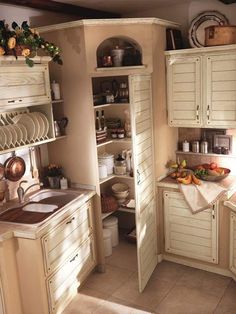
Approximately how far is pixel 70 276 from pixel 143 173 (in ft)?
3.65

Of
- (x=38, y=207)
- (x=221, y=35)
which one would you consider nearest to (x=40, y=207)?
(x=38, y=207)

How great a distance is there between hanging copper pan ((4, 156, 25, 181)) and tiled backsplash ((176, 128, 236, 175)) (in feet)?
5.73

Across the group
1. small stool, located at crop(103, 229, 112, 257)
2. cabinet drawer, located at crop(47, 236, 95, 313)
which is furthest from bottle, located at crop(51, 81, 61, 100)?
small stool, located at crop(103, 229, 112, 257)

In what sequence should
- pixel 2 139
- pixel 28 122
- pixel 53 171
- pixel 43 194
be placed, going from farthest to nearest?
pixel 53 171, pixel 43 194, pixel 28 122, pixel 2 139

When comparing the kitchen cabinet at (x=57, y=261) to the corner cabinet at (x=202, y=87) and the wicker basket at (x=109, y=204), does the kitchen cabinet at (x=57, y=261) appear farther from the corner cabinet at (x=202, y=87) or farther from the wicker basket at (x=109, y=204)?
the corner cabinet at (x=202, y=87)

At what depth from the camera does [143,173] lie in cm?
320

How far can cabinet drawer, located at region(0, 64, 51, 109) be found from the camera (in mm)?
2615

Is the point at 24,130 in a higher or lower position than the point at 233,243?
higher

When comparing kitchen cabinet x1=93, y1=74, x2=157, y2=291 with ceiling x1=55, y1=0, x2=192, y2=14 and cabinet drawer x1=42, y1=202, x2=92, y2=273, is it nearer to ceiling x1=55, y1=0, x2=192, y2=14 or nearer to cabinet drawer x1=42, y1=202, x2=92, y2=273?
cabinet drawer x1=42, y1=202, x2=92, y2=273

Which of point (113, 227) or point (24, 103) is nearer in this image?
point (24, 103)

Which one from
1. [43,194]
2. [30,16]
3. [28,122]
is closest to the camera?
[28,122]

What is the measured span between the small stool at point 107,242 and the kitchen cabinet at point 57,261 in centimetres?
41

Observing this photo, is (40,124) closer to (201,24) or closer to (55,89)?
(55,89)

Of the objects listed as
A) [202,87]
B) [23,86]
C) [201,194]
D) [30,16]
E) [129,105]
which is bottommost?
[201,194]
